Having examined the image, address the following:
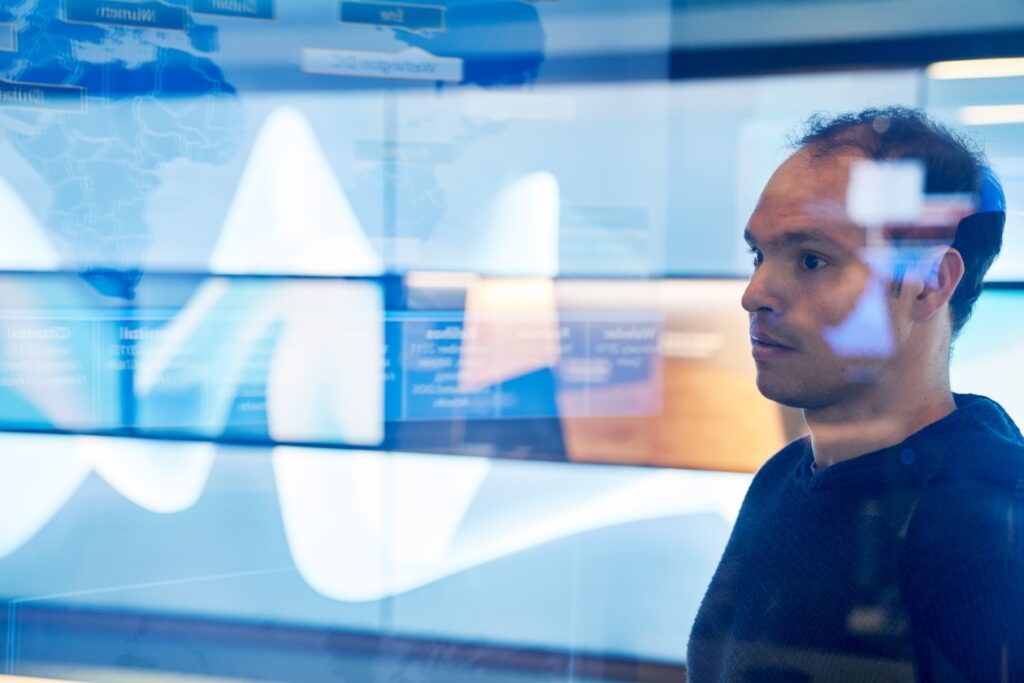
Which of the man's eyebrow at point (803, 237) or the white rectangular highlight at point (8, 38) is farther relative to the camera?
the white rectangular highlight at point (8, 38)

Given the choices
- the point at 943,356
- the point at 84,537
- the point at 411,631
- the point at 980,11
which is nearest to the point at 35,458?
the point at 84,537

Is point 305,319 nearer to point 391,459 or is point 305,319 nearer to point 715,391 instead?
point 391,459

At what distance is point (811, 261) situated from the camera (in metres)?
1.21

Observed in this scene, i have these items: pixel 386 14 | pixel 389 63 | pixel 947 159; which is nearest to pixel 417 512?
pixel 389 63

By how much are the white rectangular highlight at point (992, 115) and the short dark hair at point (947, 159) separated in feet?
0.50

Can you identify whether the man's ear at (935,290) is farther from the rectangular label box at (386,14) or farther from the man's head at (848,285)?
the rectangular label box at (386,14)

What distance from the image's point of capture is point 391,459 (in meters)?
2.10

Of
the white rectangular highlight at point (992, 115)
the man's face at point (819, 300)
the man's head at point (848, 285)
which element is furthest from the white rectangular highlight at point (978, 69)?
the man's face at point (819, 300)

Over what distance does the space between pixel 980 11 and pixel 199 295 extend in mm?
1832

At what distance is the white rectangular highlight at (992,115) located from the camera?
5.22 feet

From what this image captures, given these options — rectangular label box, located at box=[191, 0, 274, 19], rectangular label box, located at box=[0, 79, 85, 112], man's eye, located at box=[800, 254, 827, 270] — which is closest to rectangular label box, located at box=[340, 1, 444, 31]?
rectangular label box, located at box=[191, 0, 274, 19]

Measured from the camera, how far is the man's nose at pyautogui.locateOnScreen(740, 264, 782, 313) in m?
1.22

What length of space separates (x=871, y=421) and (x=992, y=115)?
2.74 feet

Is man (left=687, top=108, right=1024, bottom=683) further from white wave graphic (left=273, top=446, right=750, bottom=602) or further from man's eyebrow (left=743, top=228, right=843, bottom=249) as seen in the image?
white wave graphic (left=273, top=446, right=750, bottom=602)
